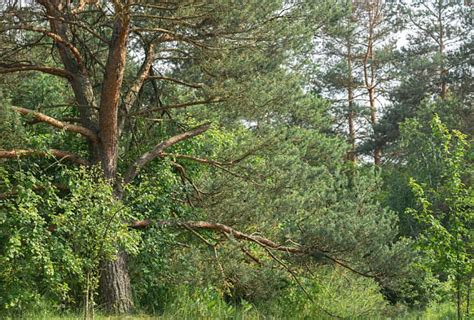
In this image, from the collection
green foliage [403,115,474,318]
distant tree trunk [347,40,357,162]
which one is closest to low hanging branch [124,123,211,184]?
green foliage [403,115,474,318]

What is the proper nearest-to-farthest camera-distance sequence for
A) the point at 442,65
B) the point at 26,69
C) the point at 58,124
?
the point at 58,124, the point at 26,69, the point at 442,65

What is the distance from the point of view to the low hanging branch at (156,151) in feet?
39.6

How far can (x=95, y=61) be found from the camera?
13062 mm

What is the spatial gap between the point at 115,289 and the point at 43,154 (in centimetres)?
241

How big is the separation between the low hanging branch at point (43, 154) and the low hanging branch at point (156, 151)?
2.41ft

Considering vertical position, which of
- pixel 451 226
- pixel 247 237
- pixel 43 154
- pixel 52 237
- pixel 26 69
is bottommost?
pixel 451 226

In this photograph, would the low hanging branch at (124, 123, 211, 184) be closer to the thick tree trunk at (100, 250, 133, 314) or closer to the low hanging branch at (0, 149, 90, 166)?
the low hanging branch at (0, 149, 90, 166)

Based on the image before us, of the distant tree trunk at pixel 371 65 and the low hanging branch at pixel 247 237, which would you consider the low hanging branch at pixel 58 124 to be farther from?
the distant tree trunk at pixel 371 65

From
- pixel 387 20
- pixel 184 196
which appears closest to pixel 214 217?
pixel 184 196

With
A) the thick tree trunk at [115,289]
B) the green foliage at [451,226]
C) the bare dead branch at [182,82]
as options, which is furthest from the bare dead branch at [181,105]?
the green foliage at [451,226]

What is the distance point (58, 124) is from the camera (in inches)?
444

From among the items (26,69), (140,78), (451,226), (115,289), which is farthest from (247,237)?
(26,69)

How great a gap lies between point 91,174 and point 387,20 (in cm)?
Answer: 2163

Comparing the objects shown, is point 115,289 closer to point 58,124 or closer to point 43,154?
point 43,154
